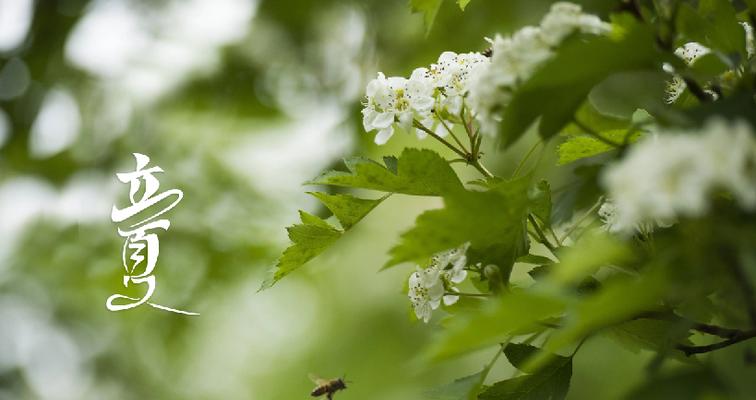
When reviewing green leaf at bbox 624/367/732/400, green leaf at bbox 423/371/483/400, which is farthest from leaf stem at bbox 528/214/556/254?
green leaf at bbox 624/367/732/400

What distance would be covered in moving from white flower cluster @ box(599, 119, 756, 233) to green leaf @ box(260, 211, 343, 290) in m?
0.33

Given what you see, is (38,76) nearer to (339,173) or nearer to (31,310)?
(31,310)

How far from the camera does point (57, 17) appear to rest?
2533mm

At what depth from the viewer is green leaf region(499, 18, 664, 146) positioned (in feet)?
1.34

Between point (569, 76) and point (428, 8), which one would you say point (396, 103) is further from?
point (569, 76)

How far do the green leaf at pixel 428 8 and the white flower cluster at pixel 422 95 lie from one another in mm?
36

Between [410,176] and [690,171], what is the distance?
27 centimetres

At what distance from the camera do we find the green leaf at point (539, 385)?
546 mm

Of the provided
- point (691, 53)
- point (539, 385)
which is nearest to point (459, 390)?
point (539, 385)

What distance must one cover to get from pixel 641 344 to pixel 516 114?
0.23 m

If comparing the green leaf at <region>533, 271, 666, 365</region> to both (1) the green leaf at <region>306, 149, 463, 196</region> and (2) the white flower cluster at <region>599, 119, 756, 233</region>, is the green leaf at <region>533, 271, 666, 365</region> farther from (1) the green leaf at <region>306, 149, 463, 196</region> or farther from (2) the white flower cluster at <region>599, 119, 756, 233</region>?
(1) the green leaf at <region>306, 149, 463, 196</region>

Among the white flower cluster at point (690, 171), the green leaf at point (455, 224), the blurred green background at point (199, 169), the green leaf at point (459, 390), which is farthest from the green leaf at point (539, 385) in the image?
the blurred green background at point (199, 169)

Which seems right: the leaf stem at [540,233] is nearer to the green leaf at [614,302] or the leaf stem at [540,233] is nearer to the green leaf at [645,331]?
the green leaf at [645,331]

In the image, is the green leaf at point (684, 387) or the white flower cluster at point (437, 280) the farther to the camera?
the white flower cluster at point (437, 280)
